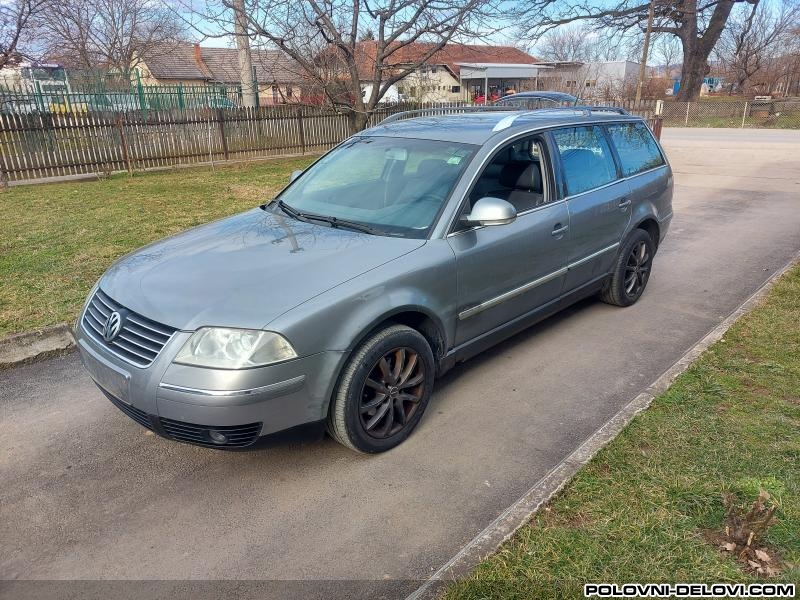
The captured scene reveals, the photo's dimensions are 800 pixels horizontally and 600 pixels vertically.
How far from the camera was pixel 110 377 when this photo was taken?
2.84m

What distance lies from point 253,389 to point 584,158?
326cm

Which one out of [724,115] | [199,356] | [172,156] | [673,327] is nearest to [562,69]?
[724,115]

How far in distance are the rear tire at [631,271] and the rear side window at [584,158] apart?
666 millimetres

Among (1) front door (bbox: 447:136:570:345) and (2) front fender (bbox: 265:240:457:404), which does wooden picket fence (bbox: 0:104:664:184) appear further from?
(2) front fender (bbox: 265:240:457:404)

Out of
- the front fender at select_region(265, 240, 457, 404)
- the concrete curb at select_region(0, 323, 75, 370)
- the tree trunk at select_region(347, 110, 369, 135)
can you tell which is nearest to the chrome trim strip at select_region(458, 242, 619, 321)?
the front fender at select_region(265, 240, 457, 404)

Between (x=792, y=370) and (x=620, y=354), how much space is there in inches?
43.3

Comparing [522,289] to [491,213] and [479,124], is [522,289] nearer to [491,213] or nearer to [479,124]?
[491,213]

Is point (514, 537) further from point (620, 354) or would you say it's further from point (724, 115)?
point (724, 115)

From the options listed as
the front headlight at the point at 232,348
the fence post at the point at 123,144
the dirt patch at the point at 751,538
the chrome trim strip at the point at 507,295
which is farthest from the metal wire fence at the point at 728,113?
the front headlight at the point at 232,348

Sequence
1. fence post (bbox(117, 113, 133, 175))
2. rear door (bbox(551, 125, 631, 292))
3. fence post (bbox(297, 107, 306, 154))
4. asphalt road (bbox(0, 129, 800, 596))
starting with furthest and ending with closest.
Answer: fence post (bbox(297, 107, 306, 154))
fence post (bbox(117, 113, 133, 175))
rear door (bbox(551, 125, 631, 292))
asphalt road (bbox(0, 129, 800, 596))

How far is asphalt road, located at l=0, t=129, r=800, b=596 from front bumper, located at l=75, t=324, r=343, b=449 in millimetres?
Answer: 395

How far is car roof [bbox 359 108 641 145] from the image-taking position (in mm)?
3924

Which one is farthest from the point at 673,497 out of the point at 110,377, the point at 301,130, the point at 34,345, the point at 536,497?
the point at 301,130

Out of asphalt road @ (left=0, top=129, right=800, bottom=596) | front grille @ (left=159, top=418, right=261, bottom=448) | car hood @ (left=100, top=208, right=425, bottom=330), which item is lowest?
asphalt road @ (left=0, top=129, right=800, bottom=596)
